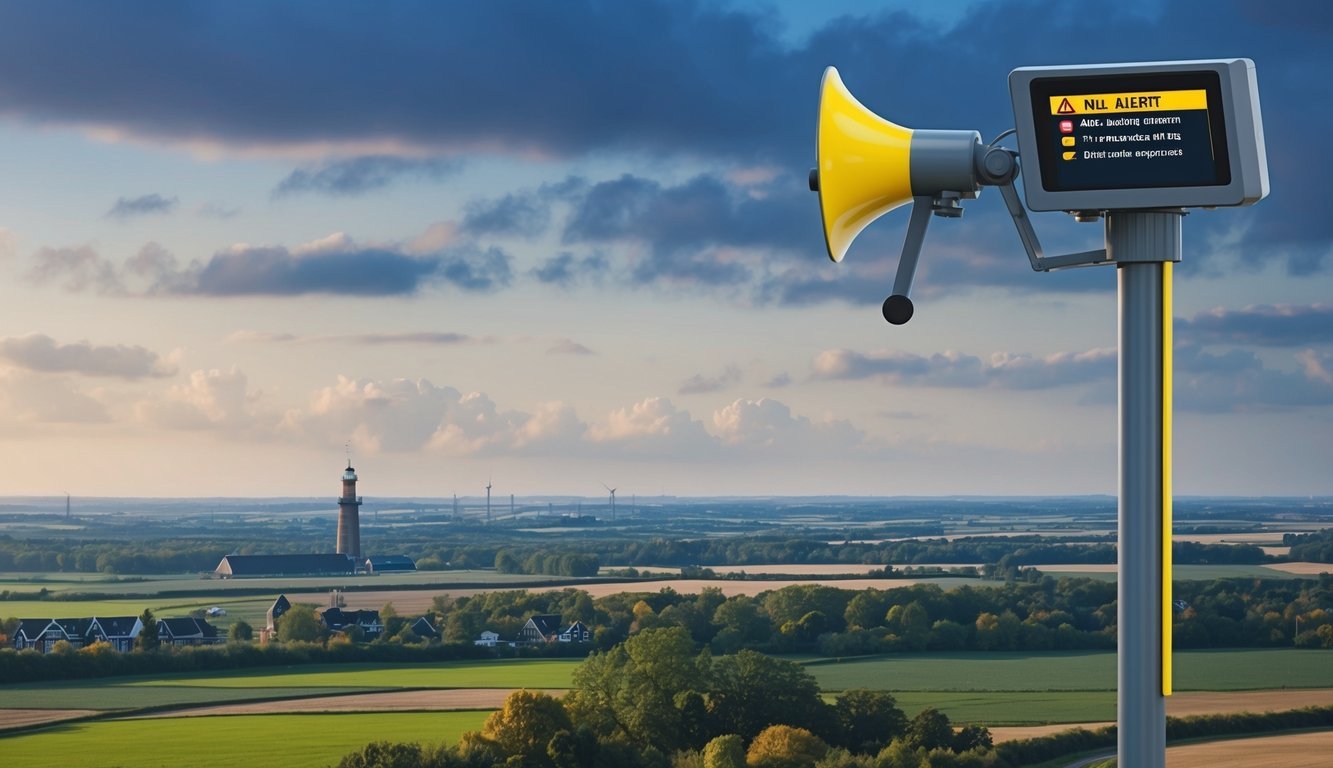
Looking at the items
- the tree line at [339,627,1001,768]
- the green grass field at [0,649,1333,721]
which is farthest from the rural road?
the green grass field at [0,649,1333,721]

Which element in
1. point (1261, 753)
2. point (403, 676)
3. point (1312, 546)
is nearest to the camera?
point (1261, 753)

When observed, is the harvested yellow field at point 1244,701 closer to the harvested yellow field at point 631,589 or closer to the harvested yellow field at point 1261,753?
the harvested yellow field at point 1261,753

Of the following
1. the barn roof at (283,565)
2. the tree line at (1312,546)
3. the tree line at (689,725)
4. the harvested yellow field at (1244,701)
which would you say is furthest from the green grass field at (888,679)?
the barn roof at (283,565)

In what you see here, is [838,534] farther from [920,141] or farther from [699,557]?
[920,141]

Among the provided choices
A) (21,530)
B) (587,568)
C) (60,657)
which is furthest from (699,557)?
(21,530)

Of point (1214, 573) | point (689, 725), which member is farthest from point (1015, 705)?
point (1214, 573)

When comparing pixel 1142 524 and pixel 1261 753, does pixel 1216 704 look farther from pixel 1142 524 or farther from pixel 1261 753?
pixel 1142 524
